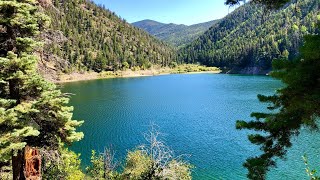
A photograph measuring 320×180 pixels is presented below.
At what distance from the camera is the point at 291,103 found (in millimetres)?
5742

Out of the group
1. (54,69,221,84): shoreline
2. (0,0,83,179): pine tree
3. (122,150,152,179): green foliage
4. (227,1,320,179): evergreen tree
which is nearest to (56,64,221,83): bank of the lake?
(54,69,221,84): shoreline

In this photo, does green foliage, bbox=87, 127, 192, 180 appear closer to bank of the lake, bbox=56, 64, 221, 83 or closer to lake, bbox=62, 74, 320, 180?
lake, bbox=62, 74, 320, 180

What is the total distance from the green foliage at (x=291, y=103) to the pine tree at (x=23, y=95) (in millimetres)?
7389

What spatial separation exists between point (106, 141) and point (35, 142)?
1063 inches

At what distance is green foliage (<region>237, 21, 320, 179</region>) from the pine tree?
291 inches

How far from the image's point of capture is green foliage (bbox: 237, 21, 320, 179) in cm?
511

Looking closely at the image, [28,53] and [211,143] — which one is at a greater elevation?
[28,53]

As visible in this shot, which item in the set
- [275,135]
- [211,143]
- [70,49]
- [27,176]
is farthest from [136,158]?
[70,49]

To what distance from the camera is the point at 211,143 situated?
36062mm

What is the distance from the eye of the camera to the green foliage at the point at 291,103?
5105mm

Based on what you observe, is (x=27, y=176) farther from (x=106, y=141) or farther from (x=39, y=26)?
(x=106, y=141)

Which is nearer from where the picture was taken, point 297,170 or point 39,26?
point 39,26

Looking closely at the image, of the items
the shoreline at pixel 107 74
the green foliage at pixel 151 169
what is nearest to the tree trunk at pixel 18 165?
the green foliage at pixel 151 169

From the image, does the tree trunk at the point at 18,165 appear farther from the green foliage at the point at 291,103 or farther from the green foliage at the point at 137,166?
the green foliage at the point at 291,103
